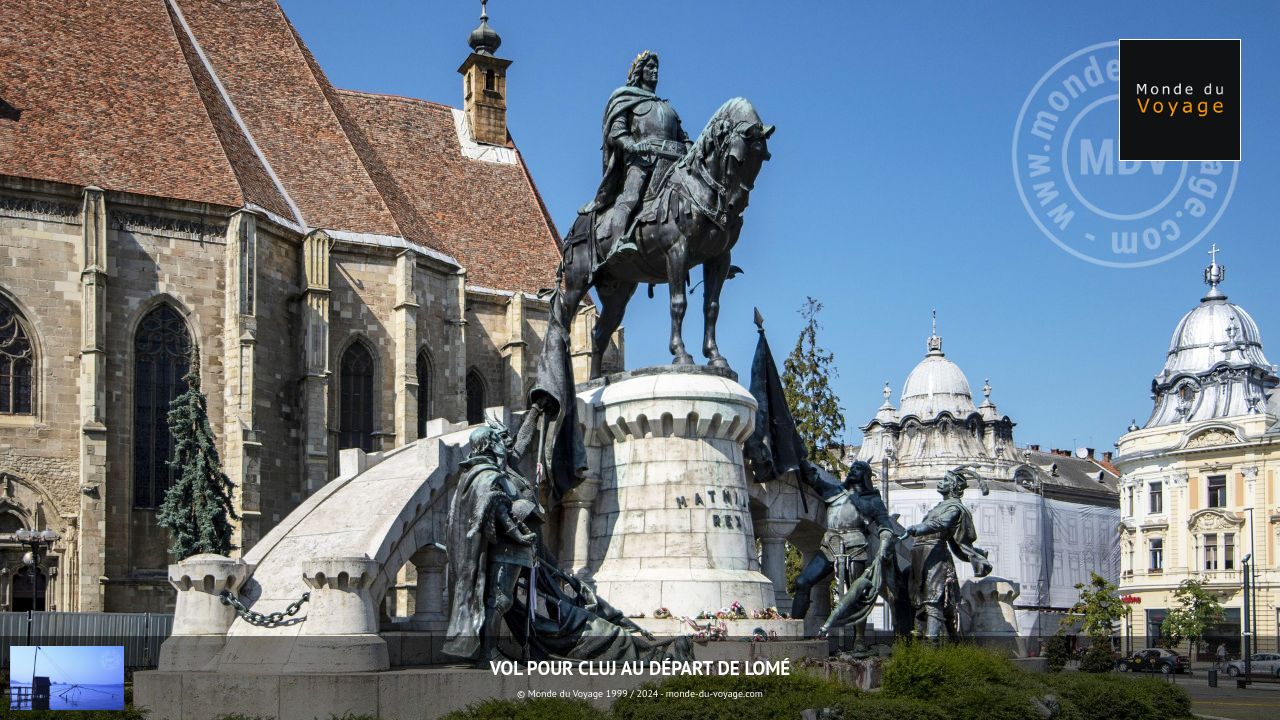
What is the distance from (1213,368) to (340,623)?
166 ft

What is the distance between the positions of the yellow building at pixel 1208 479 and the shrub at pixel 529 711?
1717 inches

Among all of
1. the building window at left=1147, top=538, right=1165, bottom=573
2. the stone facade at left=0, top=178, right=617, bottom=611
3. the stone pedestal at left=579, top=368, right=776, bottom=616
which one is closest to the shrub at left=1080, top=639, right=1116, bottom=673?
the stone pedestal at left=579, top=368, right=776, bottom=616

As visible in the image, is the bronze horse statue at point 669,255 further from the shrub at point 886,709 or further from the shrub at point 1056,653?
the shrub at point 1056,653

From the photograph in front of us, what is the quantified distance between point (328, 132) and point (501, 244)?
785 cm

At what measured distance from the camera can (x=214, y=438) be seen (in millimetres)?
34188

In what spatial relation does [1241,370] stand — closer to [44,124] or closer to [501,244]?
[501,244]

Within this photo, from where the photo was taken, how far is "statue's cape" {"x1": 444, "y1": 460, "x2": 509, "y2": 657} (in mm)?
12102

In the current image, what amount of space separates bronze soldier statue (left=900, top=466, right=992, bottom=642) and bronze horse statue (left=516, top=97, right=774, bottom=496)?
302cm

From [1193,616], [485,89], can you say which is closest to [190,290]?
[485,89]

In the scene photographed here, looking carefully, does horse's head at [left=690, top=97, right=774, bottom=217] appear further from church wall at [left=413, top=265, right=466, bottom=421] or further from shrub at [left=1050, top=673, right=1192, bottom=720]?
church wall at [left=413, top=265, right=466, bottom=421]

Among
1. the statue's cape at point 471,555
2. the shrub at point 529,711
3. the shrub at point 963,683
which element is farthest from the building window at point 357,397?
the shrub at point 529,711

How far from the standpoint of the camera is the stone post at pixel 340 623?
11961 mm

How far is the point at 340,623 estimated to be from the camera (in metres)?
12.2

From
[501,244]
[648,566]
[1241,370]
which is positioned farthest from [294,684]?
[1241,370]
